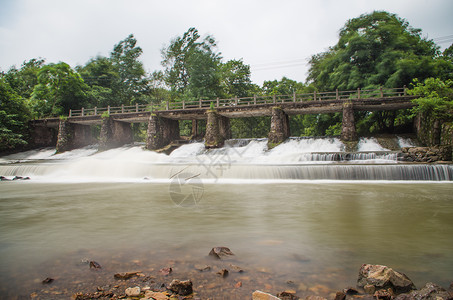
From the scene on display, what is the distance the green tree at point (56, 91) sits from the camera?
3075 cm

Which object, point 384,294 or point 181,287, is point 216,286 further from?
point 384,294

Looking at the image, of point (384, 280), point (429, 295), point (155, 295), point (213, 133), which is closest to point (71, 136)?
point (213, 133)

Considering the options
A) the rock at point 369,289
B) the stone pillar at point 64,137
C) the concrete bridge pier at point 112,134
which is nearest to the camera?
the rock at point 369,289

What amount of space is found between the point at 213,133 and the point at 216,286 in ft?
67.2

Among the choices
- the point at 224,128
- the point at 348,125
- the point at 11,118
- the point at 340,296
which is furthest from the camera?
the point at 11,118

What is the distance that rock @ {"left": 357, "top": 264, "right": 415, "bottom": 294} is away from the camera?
192 centimetres

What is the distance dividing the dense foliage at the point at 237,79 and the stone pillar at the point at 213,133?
7.24 meters

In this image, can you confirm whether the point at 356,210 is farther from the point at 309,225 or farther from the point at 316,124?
the point at 316,124

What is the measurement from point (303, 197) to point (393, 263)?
4352 millimetres

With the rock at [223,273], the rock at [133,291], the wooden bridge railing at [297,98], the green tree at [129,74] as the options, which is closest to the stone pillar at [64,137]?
the wooden bridge railing at [297,98]

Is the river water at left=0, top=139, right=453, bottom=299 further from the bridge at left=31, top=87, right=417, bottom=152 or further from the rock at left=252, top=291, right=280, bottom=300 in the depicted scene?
the bridge at left=31, top=87, right=417, bottom=152

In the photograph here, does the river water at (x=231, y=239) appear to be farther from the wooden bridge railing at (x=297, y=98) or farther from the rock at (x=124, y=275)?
the wooden bridge railing at (x=297, y=98)

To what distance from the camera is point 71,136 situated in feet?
92.1

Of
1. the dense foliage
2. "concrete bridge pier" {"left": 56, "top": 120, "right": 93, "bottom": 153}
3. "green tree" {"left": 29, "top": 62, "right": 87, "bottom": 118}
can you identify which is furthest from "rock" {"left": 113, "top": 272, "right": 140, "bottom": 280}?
"green tree" {"left": 29, "top": 62, "right": 87, "bottom": 118}
